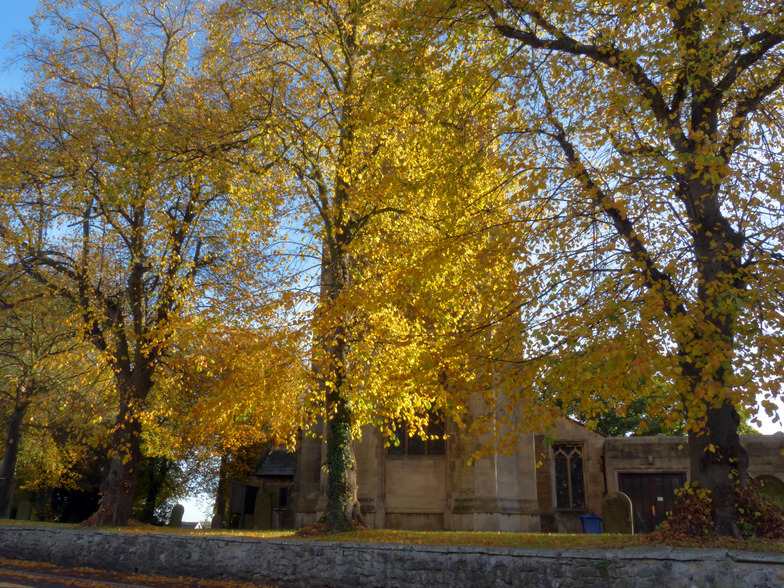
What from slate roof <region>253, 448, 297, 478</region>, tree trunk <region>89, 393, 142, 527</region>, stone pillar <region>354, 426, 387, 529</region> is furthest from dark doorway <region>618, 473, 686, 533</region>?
tree trunk <region>89, 393, 142, 527</region>

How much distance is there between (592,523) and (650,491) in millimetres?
5678

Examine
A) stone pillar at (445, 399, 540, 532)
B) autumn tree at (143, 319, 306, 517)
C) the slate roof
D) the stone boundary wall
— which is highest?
autumn tree at (143, 319, 306, 517)

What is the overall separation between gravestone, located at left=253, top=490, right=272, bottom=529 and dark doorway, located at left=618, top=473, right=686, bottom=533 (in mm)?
14412

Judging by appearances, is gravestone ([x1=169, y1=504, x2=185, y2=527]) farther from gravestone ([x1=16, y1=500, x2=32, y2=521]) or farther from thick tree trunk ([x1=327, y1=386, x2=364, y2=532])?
thick tree trunk ([x1=327, y1=386, x2=364, y2=532])

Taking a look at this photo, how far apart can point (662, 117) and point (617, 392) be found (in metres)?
4.40

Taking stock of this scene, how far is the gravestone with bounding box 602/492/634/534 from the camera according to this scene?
16.1m

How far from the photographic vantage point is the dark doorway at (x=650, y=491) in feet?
73.0

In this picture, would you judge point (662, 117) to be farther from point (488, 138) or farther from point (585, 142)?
point (488, 138)

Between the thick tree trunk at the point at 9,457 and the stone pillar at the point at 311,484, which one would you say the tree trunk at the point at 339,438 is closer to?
the stone pillar at the point at 311,484

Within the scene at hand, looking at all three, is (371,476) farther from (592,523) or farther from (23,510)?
(23,510)

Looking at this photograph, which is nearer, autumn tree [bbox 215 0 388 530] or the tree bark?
autumn tree [bbox 215 0 388 530]

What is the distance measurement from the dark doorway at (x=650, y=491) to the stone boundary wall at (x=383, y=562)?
53.6 ft

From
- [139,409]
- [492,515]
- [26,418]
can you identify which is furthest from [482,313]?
[26,418]

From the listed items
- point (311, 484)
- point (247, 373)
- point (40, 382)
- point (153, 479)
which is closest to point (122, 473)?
point (40, 382)
